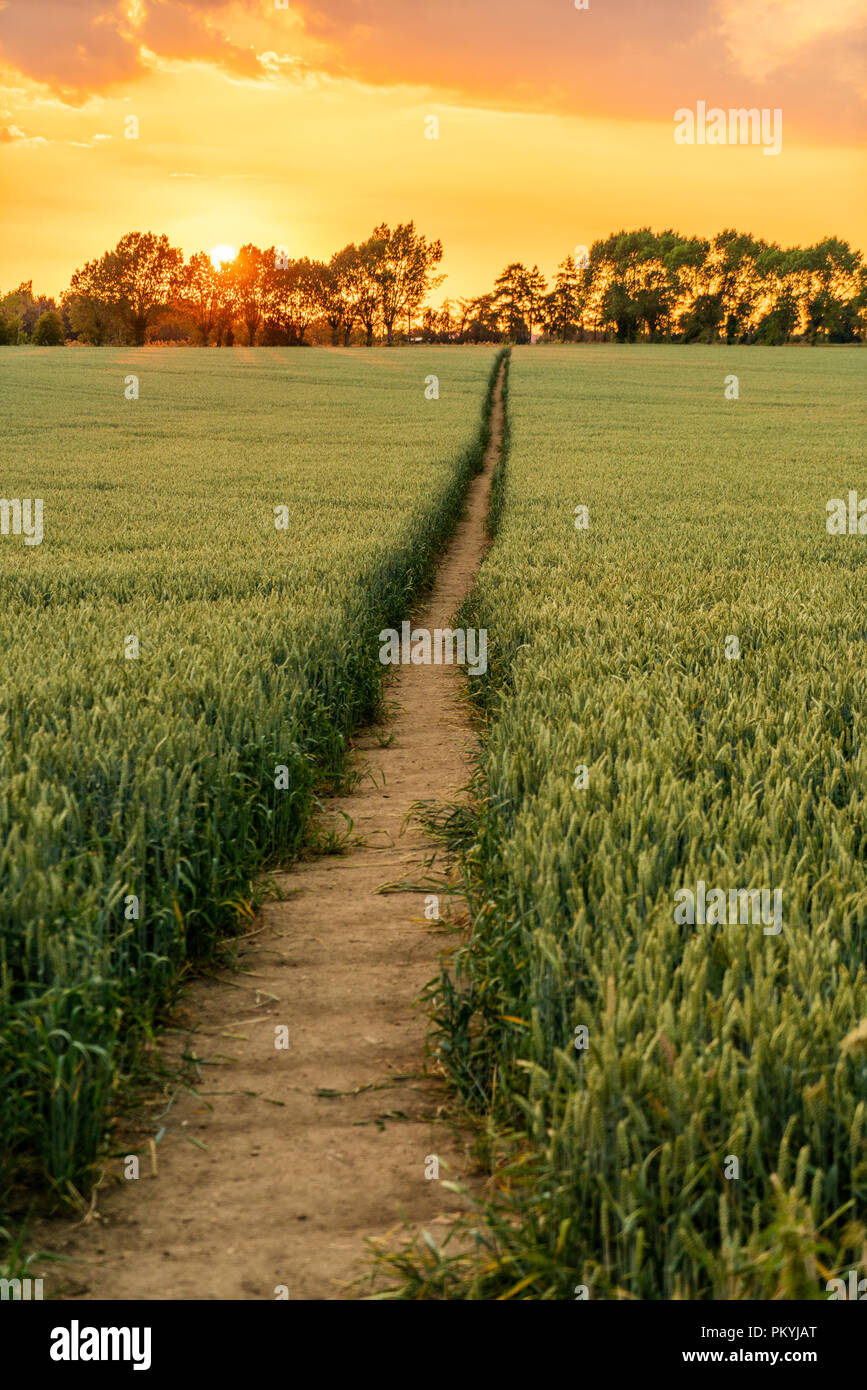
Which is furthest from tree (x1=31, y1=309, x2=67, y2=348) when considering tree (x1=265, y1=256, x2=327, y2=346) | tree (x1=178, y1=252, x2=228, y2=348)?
tree (x1=265, y1=256, x2=327, y2=346)

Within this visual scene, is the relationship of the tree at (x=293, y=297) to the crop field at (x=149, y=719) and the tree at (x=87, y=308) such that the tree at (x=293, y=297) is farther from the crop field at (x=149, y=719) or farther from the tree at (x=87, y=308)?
the crop field at (x=149, y=719)

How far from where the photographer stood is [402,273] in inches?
4252

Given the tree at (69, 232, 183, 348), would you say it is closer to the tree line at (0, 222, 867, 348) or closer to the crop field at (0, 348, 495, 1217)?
the tree line at (0, 222, 867, 348)

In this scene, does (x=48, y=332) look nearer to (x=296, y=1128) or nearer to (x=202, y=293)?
(x=202, y=293)

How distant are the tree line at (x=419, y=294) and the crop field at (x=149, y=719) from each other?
96664 millimetres

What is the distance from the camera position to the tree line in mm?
104062

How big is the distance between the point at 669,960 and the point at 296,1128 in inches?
46.1

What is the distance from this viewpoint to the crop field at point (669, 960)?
6.95ft

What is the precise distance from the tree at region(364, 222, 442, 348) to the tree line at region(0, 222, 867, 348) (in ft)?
0.35

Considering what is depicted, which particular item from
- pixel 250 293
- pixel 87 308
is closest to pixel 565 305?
pixel 250 293

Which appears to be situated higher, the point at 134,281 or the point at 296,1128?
the point at 134,281
